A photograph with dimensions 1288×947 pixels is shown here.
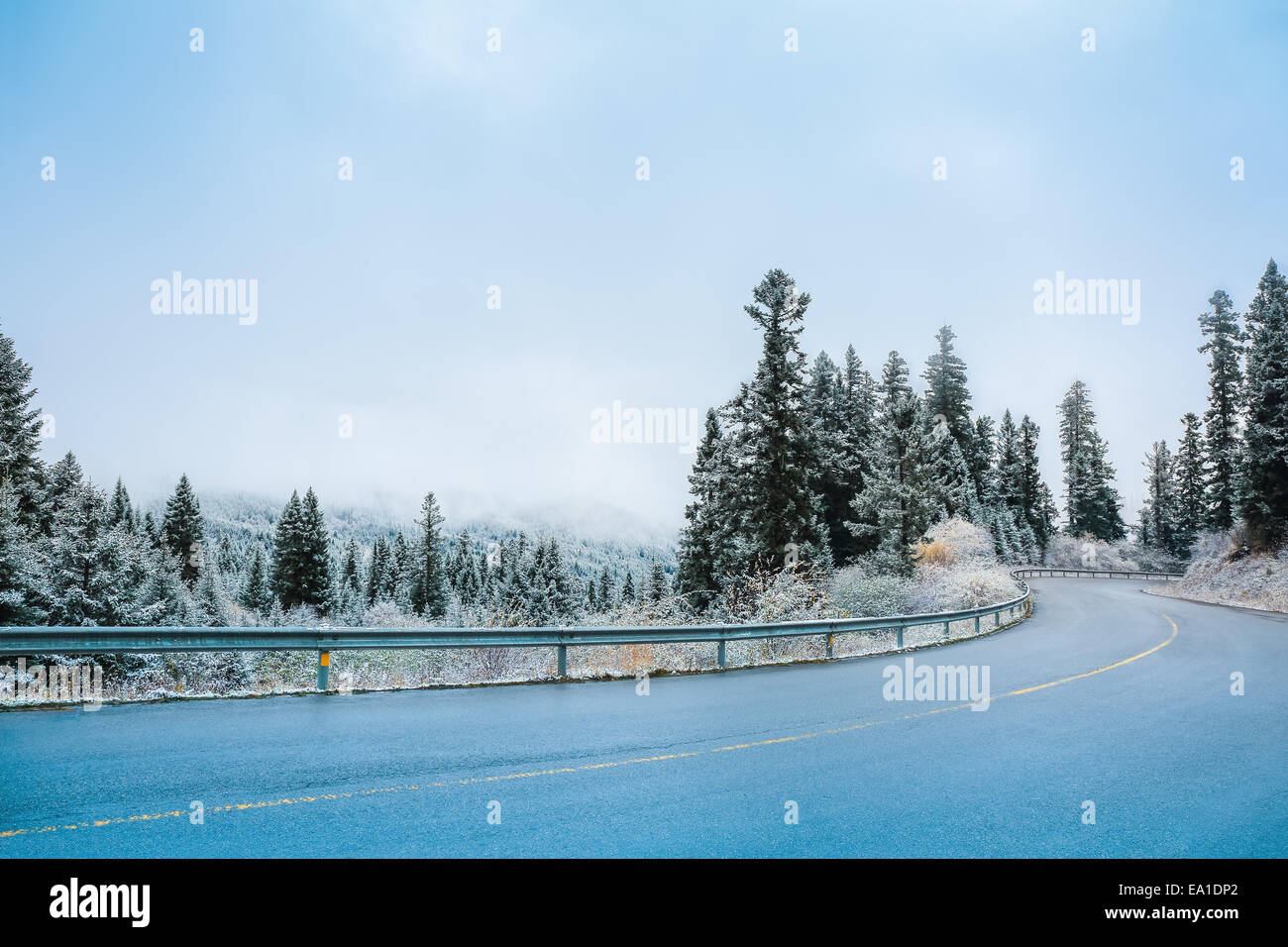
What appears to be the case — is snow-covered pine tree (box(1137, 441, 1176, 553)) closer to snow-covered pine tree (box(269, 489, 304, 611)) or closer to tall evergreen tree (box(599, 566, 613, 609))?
tall evergreen tree (box(599, 566, 613, 609))

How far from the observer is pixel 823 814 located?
5.34m

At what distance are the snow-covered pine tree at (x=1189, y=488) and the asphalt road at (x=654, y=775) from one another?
209 ft

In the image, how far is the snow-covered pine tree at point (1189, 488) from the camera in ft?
204

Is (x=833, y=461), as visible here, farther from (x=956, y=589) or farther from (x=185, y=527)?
(x=185, y=527)

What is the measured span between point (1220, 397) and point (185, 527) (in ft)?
279

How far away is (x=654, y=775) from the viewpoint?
6.41m

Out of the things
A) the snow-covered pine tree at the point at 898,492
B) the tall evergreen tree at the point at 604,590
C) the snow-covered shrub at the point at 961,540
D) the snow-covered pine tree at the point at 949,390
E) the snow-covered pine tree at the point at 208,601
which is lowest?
the tall evergreen tree at the point at 604,590

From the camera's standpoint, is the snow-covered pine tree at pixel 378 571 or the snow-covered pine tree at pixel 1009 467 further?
the snow-covered pine tree at pixel 378 571

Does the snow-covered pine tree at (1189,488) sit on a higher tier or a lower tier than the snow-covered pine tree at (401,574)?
higher

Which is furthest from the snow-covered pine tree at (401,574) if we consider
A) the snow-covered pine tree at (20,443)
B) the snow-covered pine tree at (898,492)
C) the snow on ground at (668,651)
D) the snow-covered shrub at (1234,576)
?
the snow-covered shrub at (1234,576)

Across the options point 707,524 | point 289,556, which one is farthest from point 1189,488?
point 289,556

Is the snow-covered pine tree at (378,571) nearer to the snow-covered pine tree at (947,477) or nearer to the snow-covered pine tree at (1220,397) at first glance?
the snow-covered pine tree at (947,477)

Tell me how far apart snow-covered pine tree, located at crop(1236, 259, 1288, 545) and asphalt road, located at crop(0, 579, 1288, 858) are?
34218mm
